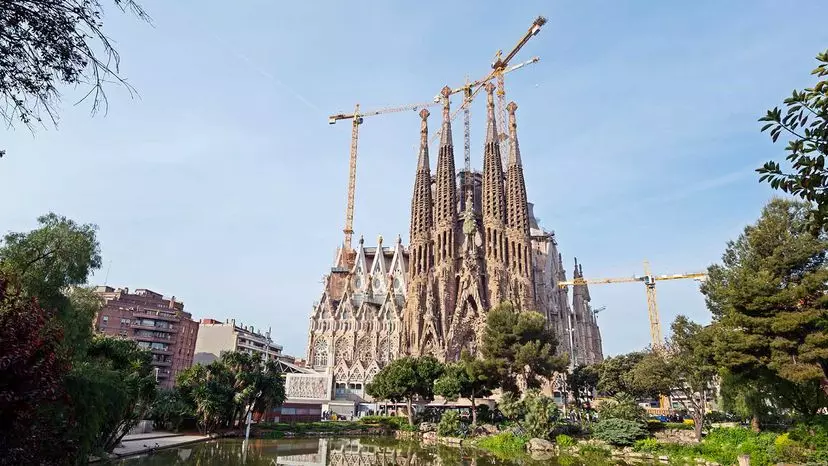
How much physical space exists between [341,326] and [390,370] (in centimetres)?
2786

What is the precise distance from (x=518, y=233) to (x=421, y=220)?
1298cm

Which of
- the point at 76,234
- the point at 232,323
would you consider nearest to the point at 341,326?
the point at 232,323

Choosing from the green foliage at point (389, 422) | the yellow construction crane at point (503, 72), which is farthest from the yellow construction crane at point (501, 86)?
the green foliage at point (389, 422)

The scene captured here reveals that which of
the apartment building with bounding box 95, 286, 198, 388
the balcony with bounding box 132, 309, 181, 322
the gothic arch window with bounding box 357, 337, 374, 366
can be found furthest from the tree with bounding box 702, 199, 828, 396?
the balcony with bounding box 132, 309, 181, 322

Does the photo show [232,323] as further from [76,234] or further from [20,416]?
[20,416]

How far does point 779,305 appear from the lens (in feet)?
62.4

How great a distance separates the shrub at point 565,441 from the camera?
2662 cm

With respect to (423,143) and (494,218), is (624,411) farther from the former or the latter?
(423,143)

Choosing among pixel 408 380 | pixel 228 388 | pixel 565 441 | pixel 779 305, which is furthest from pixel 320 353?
pixel 779 305

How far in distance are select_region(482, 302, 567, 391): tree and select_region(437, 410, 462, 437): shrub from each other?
4.39 meters

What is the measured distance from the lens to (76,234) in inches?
747

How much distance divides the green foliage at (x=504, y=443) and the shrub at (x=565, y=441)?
1.79 m

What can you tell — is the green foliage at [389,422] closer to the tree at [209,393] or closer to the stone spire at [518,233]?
the tree at [209,393]

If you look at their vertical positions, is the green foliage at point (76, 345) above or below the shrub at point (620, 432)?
above
